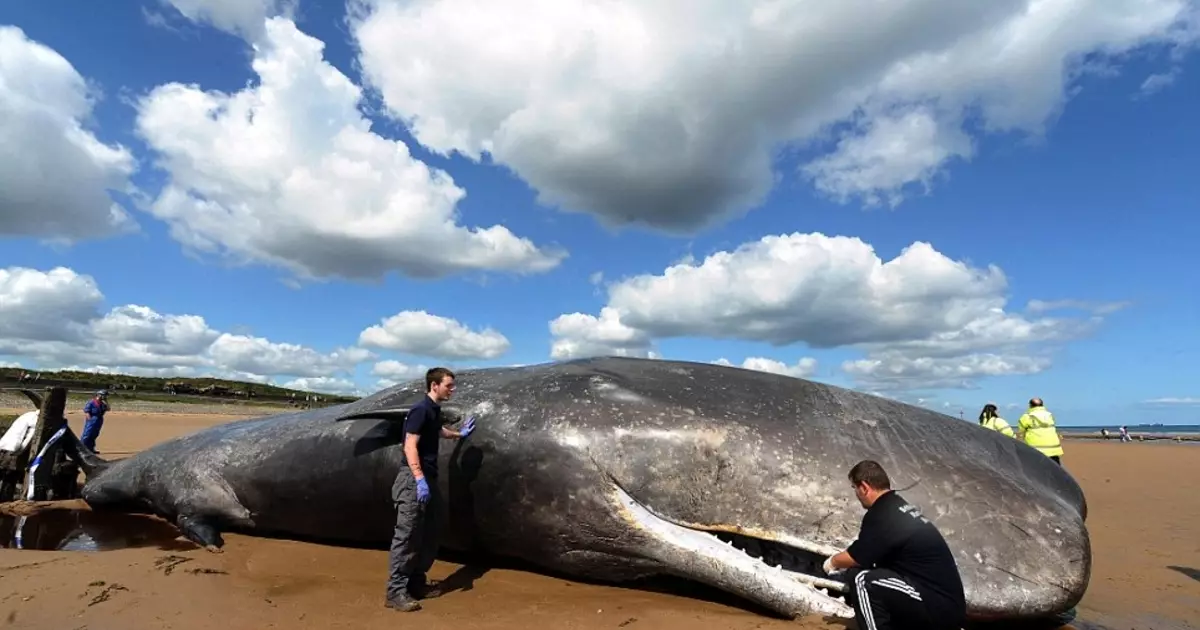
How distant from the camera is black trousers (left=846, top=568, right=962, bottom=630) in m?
3.70

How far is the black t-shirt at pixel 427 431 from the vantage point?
5.20 m

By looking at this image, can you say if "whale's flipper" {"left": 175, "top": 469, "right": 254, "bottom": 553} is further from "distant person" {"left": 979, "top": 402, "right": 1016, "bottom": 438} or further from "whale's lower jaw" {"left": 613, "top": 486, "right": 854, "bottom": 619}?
"distant person" {"left": 979, "top": 402, "right": 1016, "bottom": 438}

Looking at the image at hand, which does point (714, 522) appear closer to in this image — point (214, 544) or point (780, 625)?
point (780, 625)

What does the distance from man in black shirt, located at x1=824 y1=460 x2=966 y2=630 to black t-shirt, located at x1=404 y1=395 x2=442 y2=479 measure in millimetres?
3174

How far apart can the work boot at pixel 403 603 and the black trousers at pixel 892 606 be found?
3061mm

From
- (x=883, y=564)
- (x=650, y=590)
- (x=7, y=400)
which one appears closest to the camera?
(x=883, y=564)

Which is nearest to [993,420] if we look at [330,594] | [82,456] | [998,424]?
[998,424]

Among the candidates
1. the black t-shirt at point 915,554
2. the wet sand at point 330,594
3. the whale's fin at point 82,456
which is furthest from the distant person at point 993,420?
the whale's fin at point 82,456

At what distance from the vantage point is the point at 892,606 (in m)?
3.77

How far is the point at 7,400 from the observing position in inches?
1305

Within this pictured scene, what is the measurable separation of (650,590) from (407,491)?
6.81 ft

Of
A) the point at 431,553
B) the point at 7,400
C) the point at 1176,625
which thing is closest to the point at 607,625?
the point at 431,553

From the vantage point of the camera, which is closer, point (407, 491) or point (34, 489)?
point (407, 491)

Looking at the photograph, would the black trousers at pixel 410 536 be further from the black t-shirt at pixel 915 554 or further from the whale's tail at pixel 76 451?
the whale's tail at pixel 76 451
